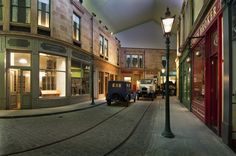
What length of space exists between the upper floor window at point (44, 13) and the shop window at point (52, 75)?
2225 millimetres

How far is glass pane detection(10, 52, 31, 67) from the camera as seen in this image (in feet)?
48.5

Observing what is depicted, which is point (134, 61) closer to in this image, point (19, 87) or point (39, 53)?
point (39, 53)

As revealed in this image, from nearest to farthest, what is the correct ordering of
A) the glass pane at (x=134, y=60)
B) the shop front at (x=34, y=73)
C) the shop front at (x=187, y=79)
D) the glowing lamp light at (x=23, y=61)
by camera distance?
the shop front at (x=34, y=73) → the glowing lamp light at (x=23, y=61) → the shop front at (x=187, y=79) → the glass pane at (x=134, y=60)

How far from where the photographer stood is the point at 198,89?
40.5 feet

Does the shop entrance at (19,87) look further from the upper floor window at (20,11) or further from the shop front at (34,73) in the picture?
the upper floor window at (20,11)

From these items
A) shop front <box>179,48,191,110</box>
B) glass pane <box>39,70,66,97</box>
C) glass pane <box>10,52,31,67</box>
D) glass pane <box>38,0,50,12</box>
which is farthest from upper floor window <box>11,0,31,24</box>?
shop front <box>179,48,191,110</box>

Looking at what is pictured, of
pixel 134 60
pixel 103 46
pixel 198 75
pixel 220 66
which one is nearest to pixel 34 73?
pixel 198 75

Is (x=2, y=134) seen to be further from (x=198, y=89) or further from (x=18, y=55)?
(x=198, y=89)

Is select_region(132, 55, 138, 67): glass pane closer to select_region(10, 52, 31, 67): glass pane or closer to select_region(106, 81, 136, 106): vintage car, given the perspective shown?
select_region(106, 81, 136, 106): vintage car

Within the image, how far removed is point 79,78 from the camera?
20891 millimetres

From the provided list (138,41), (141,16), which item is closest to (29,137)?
(141,16)

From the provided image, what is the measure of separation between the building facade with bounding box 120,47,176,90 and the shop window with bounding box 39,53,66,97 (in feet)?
80.5

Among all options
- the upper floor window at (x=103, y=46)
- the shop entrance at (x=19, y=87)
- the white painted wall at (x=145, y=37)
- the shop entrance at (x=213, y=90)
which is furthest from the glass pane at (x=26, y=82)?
the white painted wall at (x=145, y=37)

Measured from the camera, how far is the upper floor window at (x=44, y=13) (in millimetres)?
15688
